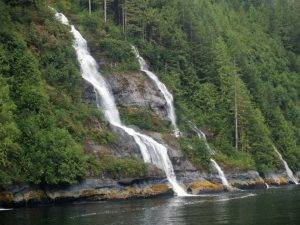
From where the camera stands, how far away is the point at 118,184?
174ft

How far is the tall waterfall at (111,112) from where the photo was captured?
58625 millimetres

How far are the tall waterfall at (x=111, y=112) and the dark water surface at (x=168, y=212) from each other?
27.0ft

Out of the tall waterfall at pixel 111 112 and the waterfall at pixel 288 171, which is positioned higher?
the tall waterfall at pixel 111 112

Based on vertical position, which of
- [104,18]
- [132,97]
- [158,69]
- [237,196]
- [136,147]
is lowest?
[237,196]

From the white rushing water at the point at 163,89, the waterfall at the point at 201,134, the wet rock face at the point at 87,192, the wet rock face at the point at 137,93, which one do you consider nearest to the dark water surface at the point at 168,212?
the wet rock face at the point at 87,192

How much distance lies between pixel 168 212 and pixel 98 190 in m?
12.6

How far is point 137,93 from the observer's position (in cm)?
6988

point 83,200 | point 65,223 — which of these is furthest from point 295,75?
point 65,223

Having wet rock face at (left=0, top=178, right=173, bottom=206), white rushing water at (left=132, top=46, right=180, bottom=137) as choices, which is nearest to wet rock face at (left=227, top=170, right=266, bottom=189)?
white rushing water at (left=132, top=46, right=180, bottom=137)

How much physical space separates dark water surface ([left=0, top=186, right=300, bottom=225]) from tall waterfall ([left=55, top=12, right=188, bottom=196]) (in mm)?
8235

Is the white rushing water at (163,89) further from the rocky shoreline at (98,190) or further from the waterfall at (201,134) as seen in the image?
the rocky shoreline at (98,190)

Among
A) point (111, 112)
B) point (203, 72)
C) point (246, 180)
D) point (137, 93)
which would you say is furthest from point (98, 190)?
point (203, 72)

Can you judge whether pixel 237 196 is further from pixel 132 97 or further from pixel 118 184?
pixel 132 97

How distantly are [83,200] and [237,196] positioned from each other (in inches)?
576
